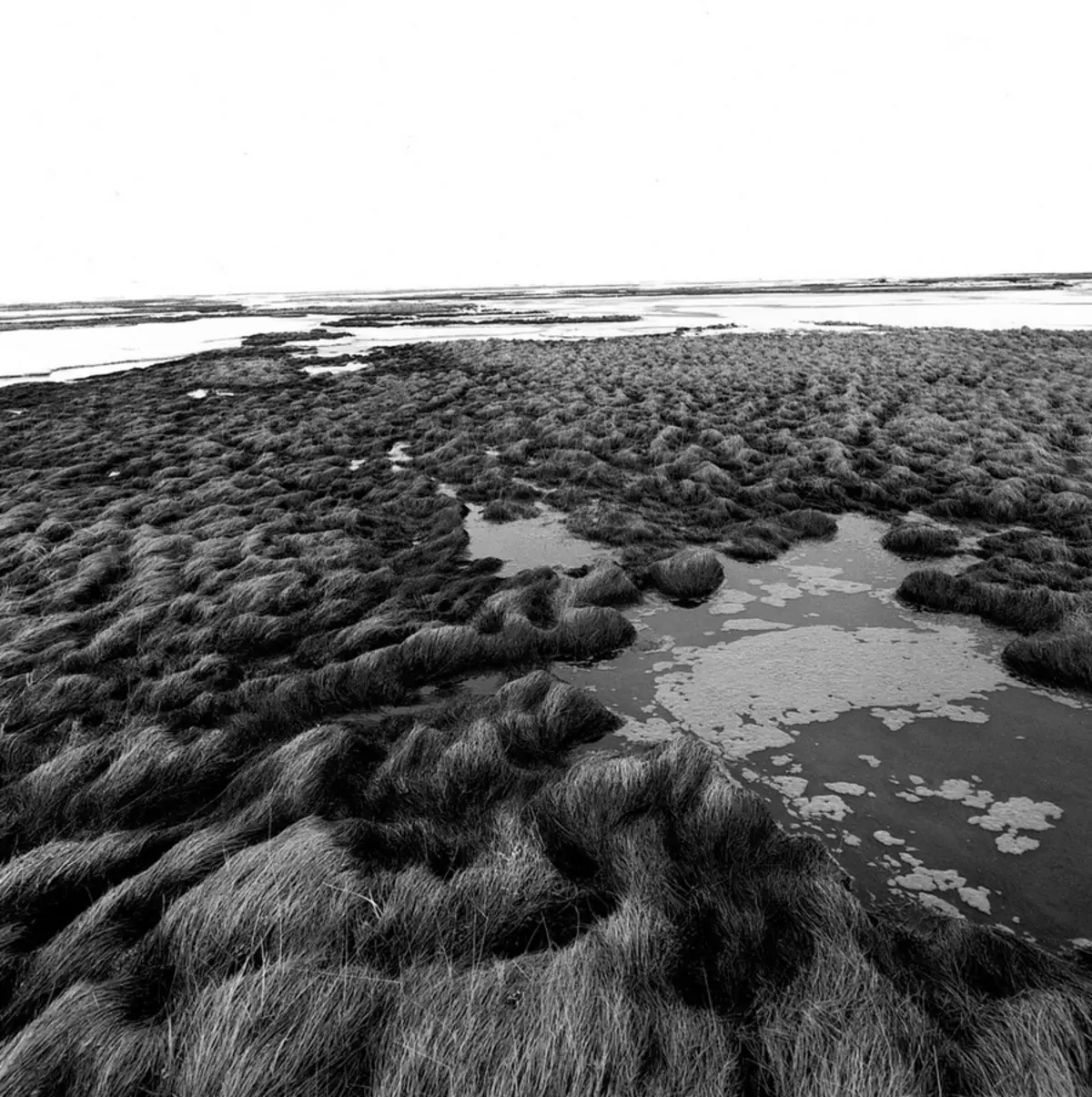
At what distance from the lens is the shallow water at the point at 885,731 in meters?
3.38

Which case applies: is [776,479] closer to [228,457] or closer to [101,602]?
[101,602]

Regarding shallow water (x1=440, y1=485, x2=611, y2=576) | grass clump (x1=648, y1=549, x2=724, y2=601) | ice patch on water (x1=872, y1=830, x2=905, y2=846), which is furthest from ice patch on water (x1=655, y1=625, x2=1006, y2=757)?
shallow water (x1=440, y1=485, x2=611, y2=576)

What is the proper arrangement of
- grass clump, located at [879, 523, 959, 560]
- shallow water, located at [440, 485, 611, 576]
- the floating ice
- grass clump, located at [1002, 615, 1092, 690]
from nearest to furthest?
the floating ice, grass clump, located at [1002, 615, 1092, 690], grass clump, located at [879, 523, 959, 560], shallow water, located at [440, 485, 611, 576]

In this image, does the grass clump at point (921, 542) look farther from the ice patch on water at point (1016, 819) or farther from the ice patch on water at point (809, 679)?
the ice patch on water at point (1016, 819)

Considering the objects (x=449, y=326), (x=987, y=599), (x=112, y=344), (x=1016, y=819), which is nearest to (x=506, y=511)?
(x=987, y=599)

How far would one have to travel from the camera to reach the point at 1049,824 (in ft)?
11.9

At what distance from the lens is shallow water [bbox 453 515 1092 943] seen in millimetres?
3377

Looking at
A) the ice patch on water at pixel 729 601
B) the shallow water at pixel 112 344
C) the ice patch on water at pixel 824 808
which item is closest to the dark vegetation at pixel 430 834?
the ice patch on water at pixel 729 601

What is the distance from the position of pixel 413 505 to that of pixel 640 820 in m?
7.67

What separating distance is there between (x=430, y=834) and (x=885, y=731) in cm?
323

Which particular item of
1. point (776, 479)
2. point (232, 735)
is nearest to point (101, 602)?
point (232, 735)

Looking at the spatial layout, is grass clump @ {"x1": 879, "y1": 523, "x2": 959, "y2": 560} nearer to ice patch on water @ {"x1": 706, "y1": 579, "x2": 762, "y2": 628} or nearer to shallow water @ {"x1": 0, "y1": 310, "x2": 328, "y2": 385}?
ice patch on water @ {"x1": 706, "y1": 579, "x2": 762, "y2": 628}

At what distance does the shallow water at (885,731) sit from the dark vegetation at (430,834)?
35cm

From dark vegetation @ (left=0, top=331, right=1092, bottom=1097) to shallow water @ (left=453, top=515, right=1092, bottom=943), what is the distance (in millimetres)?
347
